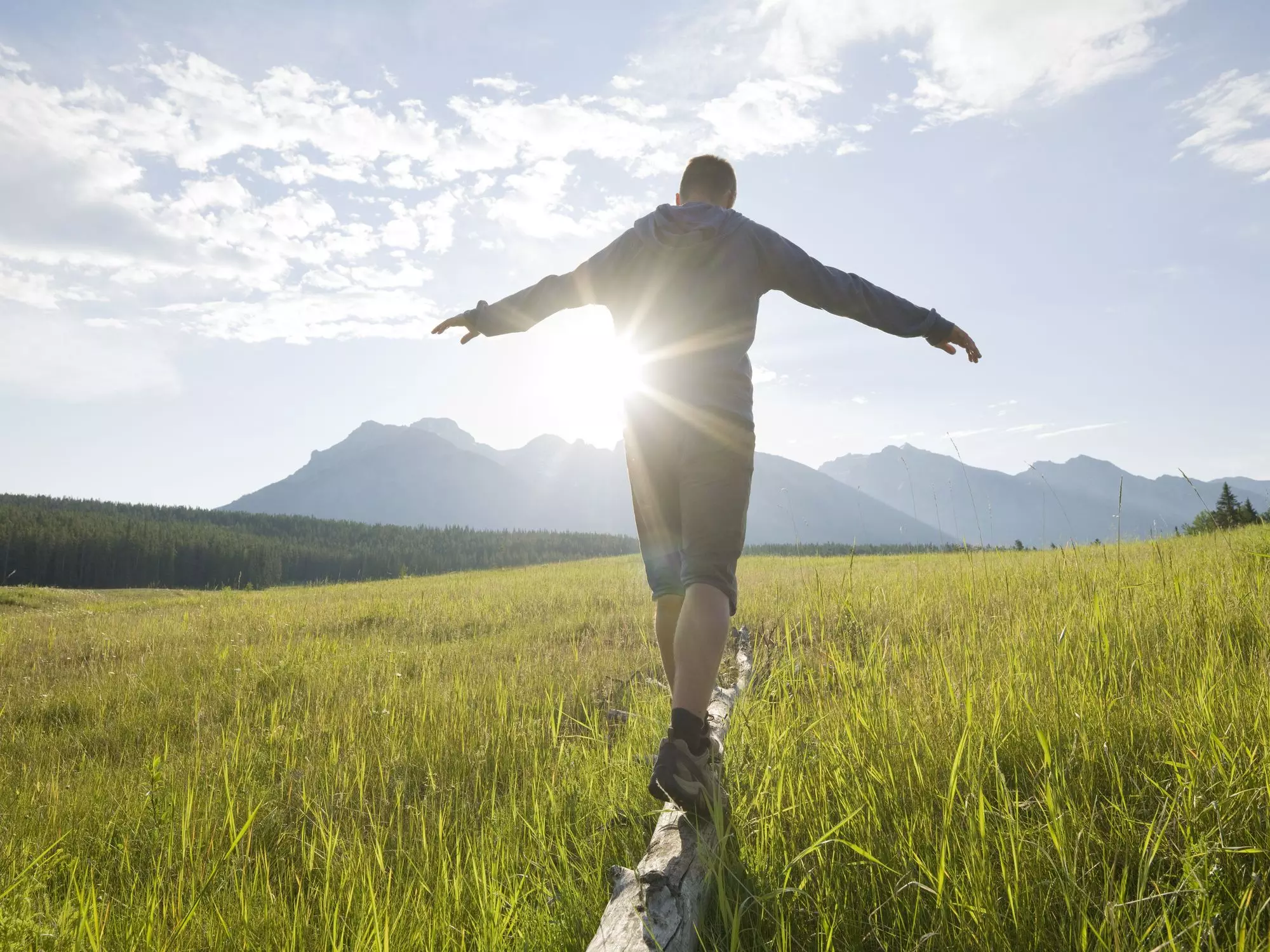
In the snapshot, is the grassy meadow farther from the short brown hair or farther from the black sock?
the short brown hair

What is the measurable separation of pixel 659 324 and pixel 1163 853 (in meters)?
2.66

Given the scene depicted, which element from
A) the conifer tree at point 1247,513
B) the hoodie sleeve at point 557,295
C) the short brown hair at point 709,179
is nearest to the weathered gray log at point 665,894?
the hoodie sleeve at point 557,295

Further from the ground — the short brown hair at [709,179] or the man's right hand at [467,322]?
the short brown hair at [709,179]

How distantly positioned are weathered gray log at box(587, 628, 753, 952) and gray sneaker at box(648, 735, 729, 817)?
6cm

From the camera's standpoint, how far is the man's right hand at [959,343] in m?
3.56

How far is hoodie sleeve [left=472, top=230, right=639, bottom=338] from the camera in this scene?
347cm

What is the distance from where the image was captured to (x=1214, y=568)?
5.84 meters

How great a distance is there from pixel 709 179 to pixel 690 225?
478mm

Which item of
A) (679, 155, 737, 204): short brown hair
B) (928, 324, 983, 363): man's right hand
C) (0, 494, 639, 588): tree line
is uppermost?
(679, 155, 737, 204): short brown hair

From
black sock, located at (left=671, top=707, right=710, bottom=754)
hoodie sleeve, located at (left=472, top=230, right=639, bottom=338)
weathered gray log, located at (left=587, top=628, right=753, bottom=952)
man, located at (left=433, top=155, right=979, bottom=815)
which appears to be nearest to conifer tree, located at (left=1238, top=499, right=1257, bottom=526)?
man, located at (left=433, top=155, right=979, bottom=815)

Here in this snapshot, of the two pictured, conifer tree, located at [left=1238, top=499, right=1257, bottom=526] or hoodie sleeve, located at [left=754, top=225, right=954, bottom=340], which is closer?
hoodie sleeve, located at [left=754, top=225, right=954, bottom=340]

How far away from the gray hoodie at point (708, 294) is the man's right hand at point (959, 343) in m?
0.04

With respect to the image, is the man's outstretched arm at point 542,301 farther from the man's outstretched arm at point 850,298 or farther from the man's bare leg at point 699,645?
the man's bare leg at point 699,645

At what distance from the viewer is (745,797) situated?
8.09 feet
